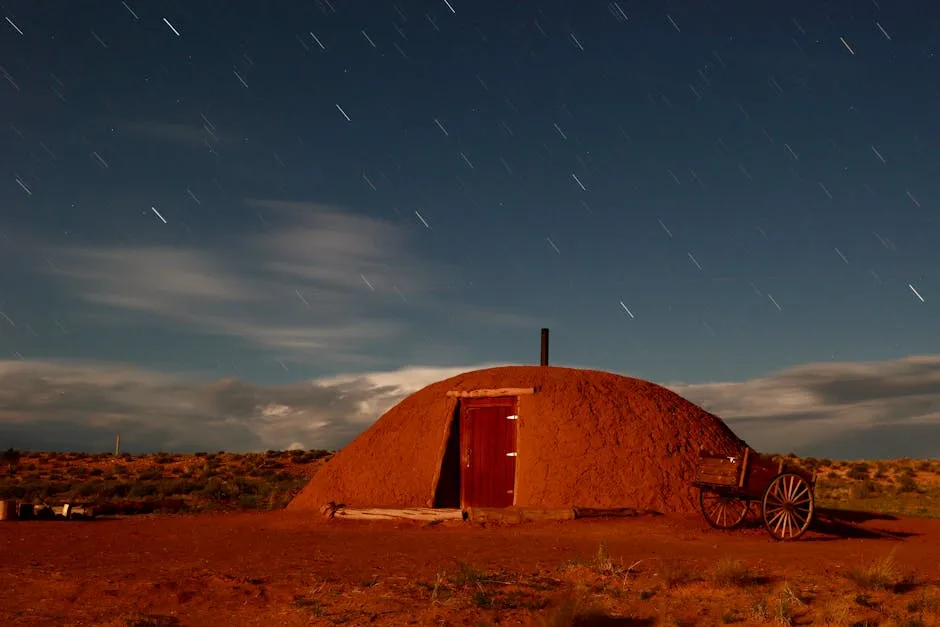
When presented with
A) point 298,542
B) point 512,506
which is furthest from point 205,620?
point 512,506

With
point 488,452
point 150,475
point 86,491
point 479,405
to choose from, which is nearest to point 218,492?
point 86,491

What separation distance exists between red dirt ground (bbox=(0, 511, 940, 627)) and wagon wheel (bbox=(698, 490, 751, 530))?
0.31 m

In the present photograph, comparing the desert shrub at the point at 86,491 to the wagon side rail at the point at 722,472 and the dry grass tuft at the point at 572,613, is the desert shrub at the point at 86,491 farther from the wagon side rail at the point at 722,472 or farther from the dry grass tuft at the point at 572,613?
the dry grass tuft at the point at 572,613

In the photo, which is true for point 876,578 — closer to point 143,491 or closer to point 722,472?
point 722,472

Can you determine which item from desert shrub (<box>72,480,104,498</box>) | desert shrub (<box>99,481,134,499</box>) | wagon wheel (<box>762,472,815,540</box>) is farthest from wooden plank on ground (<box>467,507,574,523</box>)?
desert shrub (<box>72,480,104,498</box>)

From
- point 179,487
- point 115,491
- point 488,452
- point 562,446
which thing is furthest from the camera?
point 179,487

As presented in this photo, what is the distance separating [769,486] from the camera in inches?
586

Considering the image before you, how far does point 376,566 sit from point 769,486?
7.07 m

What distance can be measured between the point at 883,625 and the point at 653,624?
2.28 m

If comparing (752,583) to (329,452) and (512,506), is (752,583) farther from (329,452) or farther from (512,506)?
(329,452)

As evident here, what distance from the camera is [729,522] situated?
1634 centimetres

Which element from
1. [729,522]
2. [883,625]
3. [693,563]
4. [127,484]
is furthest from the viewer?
[127,484]

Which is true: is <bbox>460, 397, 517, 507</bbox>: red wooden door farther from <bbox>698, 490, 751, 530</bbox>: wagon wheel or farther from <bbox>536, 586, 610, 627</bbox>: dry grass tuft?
<bbox>536, 586, 610, 627</bbox>: dry grass tuft

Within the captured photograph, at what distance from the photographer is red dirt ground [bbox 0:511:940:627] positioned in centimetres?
913
